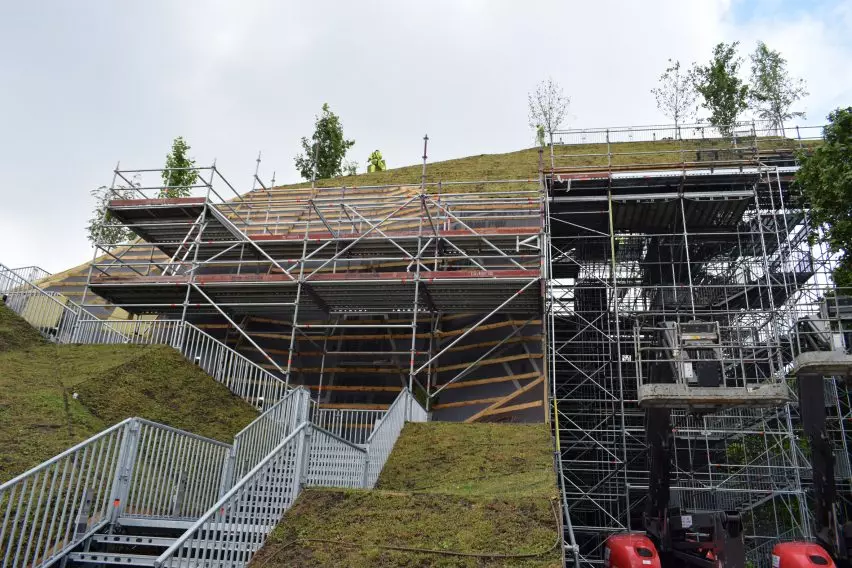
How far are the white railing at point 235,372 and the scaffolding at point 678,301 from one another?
7231 mm

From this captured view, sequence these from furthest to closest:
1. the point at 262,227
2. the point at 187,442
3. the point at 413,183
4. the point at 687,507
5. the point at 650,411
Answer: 1. the point at 413,183
2. the point at 262,227
3. the point at 687,507
4. the point at 650,411
5. the point at 187,442

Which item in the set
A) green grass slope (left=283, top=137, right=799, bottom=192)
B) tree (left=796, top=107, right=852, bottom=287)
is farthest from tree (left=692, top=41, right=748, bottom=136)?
tree (left=796, top=107, right=852, bottom=287)

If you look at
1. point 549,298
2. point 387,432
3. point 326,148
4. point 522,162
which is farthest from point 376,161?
point 387,432

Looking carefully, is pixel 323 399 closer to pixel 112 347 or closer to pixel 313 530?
pixel 112 347

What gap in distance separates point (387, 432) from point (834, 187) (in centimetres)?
1256

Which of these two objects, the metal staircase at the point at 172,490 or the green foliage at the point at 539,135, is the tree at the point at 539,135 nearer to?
the green foliage at the point at 539,135

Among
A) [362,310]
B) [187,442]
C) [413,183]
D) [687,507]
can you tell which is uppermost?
[413,183]

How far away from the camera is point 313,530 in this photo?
761 cm

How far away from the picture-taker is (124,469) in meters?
8.27

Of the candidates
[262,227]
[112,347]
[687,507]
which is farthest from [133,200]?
[687,507]

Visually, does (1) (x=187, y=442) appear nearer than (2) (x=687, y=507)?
Yes

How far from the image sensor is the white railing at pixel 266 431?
1020cm

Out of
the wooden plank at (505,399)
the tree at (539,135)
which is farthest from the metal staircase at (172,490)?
the tree at (539,135)

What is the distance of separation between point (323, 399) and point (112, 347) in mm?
5736
